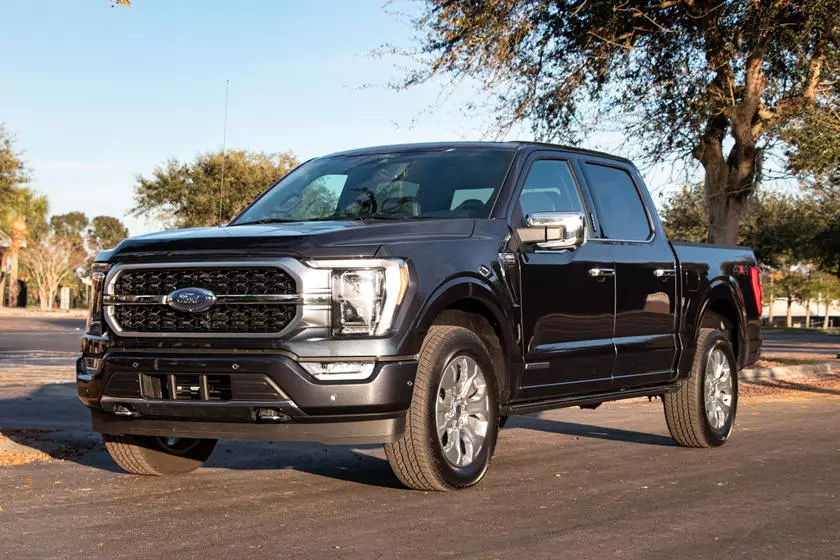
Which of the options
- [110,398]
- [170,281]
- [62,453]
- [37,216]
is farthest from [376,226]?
[37,216]

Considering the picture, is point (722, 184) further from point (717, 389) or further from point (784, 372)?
point (717, 389)

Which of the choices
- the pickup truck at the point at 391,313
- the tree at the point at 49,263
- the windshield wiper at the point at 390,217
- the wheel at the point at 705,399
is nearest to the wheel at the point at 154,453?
the pickup truck at the point at 391,313

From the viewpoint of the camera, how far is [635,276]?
837 cm

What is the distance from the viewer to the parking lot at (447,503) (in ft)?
17.2

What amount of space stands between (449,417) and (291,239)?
53.3 inches

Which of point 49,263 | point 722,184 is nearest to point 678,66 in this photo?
point 722,184

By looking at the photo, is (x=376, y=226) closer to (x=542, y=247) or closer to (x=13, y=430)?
(x=542, y=247)

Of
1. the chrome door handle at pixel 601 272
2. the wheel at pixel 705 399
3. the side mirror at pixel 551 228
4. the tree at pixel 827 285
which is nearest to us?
the side mirror at pixel 551 228

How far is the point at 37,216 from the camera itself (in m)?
78.3

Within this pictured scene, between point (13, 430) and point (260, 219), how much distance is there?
3228 mm

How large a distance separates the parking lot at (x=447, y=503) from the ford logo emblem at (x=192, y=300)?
1033 mm

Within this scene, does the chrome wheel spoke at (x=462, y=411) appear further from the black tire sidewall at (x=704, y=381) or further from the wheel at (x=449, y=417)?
the black tire sidewall at (x=704, y=381)

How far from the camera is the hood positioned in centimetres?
616

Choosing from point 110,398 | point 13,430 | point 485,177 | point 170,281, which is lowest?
point 13,430
